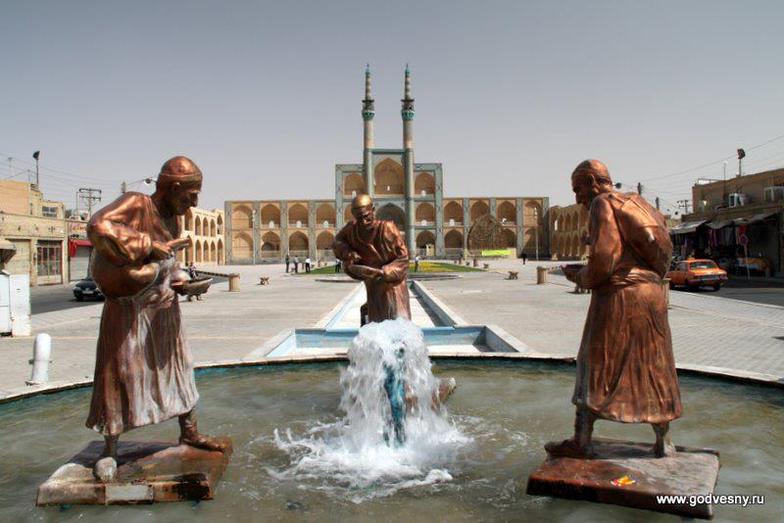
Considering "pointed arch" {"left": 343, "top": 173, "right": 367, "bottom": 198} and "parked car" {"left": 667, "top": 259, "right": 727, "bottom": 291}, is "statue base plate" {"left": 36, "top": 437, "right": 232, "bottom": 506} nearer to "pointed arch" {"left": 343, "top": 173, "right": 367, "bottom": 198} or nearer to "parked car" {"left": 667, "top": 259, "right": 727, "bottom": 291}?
"parked car" {"left": 667, "top": 259, "right": 727, "bottom": 291}

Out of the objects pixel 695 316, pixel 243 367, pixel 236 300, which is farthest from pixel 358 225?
pixel 236 300

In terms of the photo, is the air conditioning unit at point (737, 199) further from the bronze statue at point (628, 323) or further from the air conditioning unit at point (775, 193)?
the bronze statue at point (628, 323)

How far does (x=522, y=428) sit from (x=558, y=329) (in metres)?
5.29

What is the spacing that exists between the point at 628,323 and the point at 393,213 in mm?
50076

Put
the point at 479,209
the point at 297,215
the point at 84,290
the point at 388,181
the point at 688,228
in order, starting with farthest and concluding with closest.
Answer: the point at 297,215 < the point at 479,209 < the point at 388,181 < the point at 688,228 < the point at 84,290

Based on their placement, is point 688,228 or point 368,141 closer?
point 688,228

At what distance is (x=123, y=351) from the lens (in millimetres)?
2348

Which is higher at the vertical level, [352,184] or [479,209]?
[352,184]

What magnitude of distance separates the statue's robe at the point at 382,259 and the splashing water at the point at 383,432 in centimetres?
54

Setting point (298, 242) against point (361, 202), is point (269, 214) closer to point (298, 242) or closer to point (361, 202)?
point (298, 242)

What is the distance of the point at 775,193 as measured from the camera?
24.2 m

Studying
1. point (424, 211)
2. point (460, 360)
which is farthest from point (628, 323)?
point (424, 211)

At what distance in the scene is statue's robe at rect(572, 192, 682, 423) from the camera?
2.37 m

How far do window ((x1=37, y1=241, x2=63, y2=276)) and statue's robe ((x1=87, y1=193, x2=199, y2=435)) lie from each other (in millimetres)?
25915
